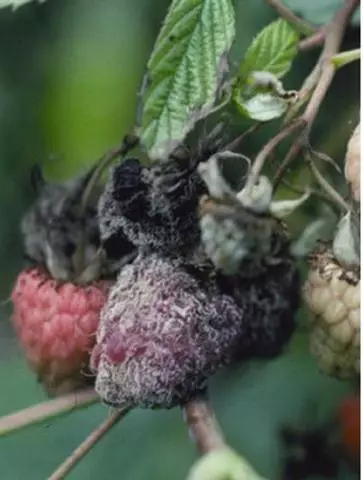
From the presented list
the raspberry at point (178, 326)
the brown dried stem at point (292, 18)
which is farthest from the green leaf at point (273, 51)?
the raspberry at point (178, 326)

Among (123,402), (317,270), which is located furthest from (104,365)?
(317,270)

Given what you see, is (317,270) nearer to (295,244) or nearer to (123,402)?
(295,244)

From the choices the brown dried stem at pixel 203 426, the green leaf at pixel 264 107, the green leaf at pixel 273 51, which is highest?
the green leaf at pixel 273 51

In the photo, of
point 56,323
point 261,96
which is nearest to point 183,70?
point 261,96

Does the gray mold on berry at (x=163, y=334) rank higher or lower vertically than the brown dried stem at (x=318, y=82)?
lower

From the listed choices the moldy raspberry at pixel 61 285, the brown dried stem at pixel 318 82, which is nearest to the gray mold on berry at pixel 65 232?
the moldy raspberry at pixel 61 285

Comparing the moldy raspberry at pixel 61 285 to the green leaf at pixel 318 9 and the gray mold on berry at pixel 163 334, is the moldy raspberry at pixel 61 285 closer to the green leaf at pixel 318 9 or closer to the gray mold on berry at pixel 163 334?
the gray mold on berry at pixel 163 334

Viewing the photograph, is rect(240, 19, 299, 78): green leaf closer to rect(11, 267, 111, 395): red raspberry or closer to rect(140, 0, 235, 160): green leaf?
rect(140, 0, 235, 160): green leaf
